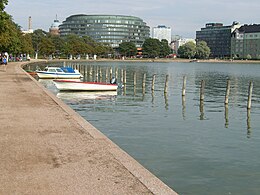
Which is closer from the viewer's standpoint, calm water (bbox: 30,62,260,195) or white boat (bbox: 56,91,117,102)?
calm water (bbox: 30,62,260,195)

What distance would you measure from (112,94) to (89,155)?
32.9 metres

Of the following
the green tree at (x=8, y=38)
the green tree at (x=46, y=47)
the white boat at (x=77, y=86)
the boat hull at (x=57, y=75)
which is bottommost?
the white boat at (x=77, y=86)

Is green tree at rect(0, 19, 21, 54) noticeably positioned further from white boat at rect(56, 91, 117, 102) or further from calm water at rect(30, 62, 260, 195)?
calm water at rect(30, 62, 260, 195)

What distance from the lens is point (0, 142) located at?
516 inches

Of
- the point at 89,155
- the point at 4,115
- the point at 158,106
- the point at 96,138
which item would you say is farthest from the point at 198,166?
the point at 158,106

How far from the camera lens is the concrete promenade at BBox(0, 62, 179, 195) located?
29.4 feet

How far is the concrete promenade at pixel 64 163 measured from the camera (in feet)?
29.4

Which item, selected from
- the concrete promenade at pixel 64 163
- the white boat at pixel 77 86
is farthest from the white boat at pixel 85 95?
the concrete promenade at pixel 64 163

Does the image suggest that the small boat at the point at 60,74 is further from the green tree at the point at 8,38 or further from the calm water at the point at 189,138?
the calm water at the point at 189,138

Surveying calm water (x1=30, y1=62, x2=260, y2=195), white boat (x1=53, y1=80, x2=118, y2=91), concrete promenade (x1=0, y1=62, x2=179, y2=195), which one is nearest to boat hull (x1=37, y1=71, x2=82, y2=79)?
white boat (x1=53, y1=80, x2=118, y2=91)

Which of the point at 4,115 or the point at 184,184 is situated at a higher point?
the point at 4,115

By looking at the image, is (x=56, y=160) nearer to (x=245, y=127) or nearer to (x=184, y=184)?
(x=184, y=184)

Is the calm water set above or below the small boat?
below

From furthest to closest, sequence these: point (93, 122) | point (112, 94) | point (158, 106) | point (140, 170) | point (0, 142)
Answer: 1. point (112, 94)
2. point (158, 106)
3. point (93, 122)
4. point (0, 142)
5. point (140, 170)
